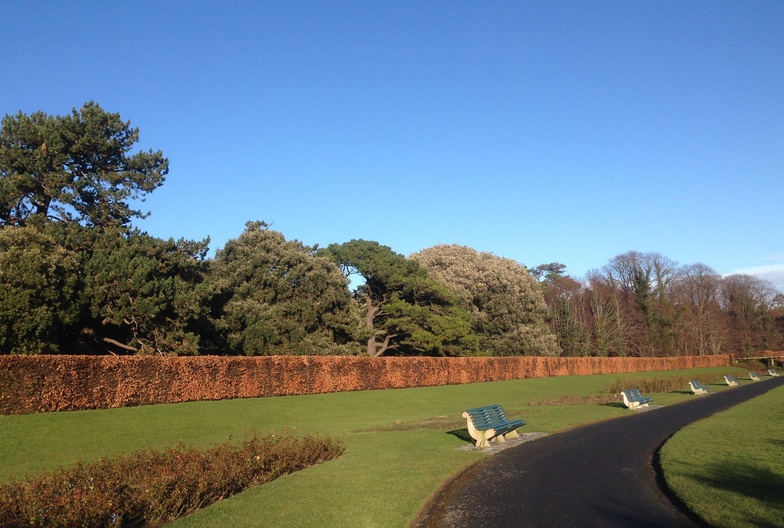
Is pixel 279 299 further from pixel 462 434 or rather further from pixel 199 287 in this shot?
pixel 462 434

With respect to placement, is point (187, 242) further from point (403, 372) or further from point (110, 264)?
point (403, 372)

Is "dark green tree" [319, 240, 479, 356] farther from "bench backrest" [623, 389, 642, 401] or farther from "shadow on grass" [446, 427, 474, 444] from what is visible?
"shadow on grass" [446, 427, 474, 444]

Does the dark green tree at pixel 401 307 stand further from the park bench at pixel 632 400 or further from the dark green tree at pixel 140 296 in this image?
the park bench at pixel 632 400

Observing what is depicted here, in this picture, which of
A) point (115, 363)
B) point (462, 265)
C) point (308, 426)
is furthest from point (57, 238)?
point (462, 265)

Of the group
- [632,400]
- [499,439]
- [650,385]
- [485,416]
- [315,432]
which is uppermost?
[485,416]

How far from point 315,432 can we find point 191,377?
7517mm

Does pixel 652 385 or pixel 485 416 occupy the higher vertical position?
pixel 485 416

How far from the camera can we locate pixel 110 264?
27469mm

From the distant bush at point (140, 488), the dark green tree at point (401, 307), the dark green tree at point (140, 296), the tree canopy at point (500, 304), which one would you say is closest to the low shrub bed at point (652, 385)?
the dark green tree at point (401, 307)

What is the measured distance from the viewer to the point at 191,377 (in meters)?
22.7

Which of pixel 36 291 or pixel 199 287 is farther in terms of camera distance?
pixel 199 287

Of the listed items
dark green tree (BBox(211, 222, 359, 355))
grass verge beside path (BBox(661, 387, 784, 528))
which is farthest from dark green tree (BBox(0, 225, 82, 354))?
grass verge beside path (BBox(661, 387, 784, 528))

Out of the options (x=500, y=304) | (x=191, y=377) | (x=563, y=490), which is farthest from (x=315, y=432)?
(x=500, y=304)

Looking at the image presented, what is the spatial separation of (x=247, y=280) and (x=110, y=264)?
1598 cm
